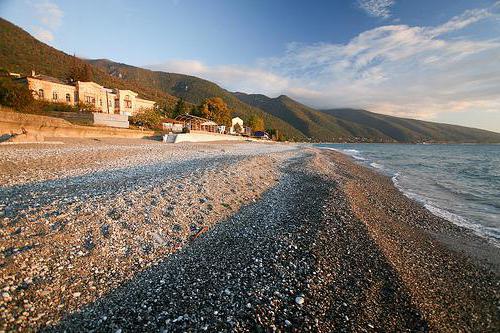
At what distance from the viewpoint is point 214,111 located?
7706cm

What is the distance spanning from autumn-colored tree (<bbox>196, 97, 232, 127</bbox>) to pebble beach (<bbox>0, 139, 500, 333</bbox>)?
220ft

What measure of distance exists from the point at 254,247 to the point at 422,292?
13.2 ft

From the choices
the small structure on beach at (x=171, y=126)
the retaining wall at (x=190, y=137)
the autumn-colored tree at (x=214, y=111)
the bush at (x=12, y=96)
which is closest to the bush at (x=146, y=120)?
the small structure on beach at (x=171, y=126)

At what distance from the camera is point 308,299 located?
15.1 ft

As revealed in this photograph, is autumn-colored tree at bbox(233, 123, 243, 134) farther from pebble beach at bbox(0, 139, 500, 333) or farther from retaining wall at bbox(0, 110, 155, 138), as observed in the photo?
pebble beach at bbox(0, 139, 500, 333)

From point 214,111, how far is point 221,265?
75.2 meters

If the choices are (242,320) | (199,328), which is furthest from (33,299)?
(242,320)

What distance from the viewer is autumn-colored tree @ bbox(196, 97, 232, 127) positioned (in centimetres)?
7488

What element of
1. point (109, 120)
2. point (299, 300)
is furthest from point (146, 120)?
point (299, 300)

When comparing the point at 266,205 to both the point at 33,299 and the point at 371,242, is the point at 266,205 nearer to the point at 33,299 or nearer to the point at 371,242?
the point at 371,242

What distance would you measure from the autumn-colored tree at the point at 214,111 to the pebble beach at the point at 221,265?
67.0m

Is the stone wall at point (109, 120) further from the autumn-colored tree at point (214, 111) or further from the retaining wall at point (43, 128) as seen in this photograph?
the autumn-colored tree at point (214, 111)

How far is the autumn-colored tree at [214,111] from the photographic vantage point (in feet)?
246

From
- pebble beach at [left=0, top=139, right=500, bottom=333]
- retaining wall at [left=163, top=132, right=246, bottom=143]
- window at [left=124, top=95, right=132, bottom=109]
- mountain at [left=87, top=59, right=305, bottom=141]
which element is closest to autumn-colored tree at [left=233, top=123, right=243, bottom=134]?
retaining wall at [left=163, top=132, right=246, bottom=143]
